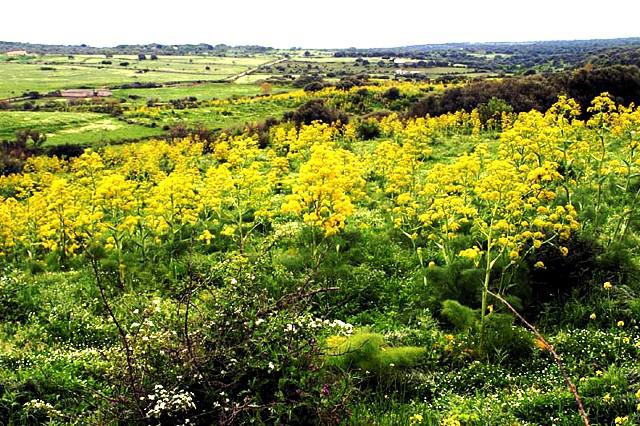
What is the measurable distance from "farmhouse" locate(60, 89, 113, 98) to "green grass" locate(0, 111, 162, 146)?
52.7 ft

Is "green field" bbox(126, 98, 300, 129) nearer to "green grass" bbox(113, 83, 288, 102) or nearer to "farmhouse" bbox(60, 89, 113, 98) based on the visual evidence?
"green grass" bbox(113, 83, 288, 102)

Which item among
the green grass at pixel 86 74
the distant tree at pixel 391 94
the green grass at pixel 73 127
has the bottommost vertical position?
the green grass at pixel 73 127

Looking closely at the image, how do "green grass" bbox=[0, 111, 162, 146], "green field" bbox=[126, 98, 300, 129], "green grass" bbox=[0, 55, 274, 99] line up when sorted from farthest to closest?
1. "green grass" bbox=[0, 55, 274, 99]
2. "green field" bbox=[126, 98, 300, 129]
3. "green grass" bbox=[0, 111, 162, 146]

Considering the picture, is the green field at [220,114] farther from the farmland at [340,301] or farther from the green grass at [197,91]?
the farmland at [340,301]

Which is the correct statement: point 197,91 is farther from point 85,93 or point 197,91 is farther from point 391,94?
point 391,94

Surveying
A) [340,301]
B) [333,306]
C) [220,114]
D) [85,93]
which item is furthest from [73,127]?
[333,306]

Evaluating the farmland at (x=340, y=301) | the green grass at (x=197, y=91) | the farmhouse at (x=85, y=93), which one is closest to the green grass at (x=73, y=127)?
the farmhouse at (x=85, y=93)

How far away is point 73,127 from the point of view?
5025cm

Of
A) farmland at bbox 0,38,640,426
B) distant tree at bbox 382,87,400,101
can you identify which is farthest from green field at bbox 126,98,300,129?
farmland at bbox 0,38,640,426

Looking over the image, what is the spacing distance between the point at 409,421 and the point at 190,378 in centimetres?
239

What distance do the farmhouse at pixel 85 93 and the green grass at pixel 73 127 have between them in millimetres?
16071

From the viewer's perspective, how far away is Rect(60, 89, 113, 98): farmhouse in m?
72.4

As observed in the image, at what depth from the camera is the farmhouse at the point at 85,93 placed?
237 ft

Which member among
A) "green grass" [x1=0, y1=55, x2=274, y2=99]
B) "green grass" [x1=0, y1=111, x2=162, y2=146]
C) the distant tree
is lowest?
"green grass" [x1=0, y1=111, x2=162, y2=146]
